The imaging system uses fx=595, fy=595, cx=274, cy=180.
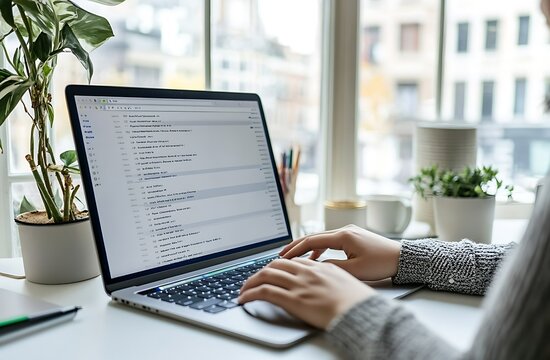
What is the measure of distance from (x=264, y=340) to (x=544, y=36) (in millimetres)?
1378

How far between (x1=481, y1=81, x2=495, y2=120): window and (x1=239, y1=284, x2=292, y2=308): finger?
115 cm

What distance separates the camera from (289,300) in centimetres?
69

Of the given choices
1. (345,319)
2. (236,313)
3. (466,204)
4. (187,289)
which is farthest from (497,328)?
(466,204)

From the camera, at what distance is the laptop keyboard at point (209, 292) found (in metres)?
0.75

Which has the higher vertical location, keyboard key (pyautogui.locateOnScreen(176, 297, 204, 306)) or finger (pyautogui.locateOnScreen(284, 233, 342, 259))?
finger (pyautogui.locateOnScreen(284, 233, 342, 259))

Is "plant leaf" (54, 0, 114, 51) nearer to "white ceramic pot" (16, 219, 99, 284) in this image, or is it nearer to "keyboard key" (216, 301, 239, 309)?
"white ceramic pot" (16, 219, 99, 284)

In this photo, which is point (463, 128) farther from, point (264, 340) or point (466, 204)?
point (264, 340)

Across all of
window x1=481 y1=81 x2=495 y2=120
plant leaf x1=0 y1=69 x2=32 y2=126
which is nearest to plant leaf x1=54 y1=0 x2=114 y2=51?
plant leaf x1=0 y1=69 x2=32 y2=126

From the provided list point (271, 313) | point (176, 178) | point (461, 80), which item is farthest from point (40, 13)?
point (461, 80)

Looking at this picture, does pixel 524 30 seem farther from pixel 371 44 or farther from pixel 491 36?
pixel 371 44

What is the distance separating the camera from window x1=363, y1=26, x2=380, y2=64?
1618 mm

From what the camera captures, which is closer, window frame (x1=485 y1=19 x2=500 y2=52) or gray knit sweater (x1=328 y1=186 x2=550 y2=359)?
gray knit sweater (x1=328 y1=186 x2=550 y2=359)

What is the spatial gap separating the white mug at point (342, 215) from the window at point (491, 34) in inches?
27.0

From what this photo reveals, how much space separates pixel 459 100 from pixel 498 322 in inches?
49.1
